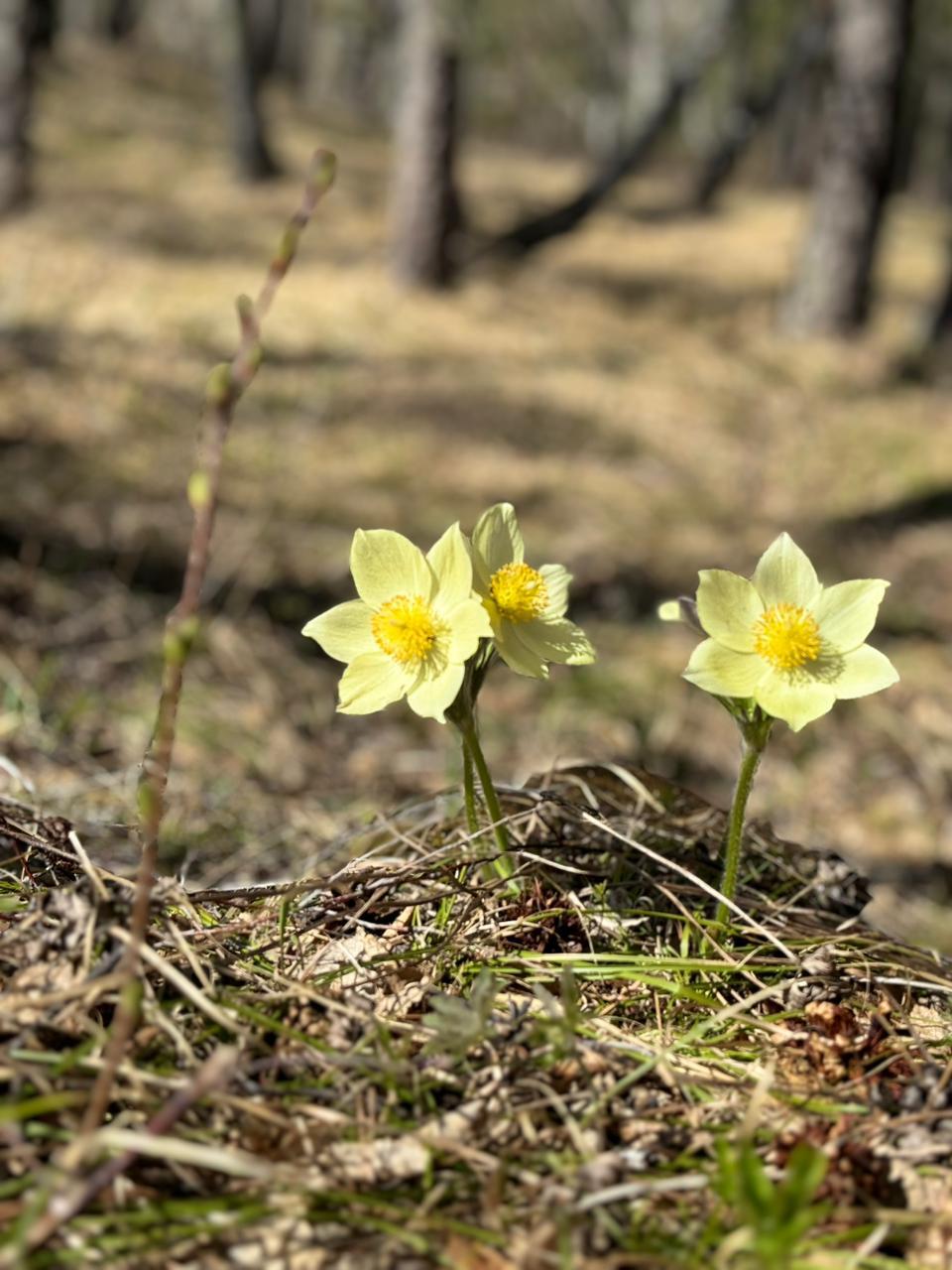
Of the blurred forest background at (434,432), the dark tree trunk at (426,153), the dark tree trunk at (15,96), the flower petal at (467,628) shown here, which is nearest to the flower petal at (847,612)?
the flower petal at (467,628)

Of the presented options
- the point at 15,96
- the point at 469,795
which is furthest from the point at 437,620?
the point at 15,96

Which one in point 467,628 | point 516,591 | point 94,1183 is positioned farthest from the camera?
point 516,591

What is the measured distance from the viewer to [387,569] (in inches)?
55.1

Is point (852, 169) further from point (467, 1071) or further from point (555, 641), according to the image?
point (467, 1071)

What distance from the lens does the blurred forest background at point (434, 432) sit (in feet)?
12.0

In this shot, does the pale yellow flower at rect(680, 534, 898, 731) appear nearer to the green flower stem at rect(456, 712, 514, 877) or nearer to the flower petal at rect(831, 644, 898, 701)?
the flower petal at rect(831, 644, 898, 701)

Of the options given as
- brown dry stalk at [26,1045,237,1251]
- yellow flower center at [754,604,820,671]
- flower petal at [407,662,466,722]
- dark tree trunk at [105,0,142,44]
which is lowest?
brown dry stalk at [26,1045,237,1251]

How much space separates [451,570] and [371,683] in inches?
6.4

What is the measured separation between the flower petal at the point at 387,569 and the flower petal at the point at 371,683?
0.25ft

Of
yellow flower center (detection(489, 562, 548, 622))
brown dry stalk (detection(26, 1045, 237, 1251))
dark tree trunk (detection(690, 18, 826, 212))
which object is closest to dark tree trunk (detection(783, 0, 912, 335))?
dark tree trunk (detection(690, 18, 826, 212))

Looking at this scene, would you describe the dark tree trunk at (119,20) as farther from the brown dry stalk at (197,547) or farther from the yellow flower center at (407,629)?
the brown dry stalk at (197,547)

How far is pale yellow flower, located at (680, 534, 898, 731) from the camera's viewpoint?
130 cm

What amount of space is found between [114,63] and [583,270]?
529 inches

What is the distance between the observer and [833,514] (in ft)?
20.8
